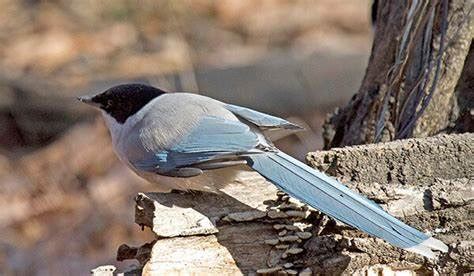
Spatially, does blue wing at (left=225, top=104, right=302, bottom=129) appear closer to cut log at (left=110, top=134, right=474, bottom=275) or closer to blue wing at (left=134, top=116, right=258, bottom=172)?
blue wing at (left=134, top=116, right=258, bottom=172)

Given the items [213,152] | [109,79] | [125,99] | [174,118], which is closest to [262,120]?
[213,152]

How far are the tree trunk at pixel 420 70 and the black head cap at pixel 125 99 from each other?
785 mm

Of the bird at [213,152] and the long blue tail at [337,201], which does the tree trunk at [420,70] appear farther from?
the long blue tail at [337,201]

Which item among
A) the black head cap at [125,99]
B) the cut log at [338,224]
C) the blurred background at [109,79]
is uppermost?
the black head cap at [125,99]

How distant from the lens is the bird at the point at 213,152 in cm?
294

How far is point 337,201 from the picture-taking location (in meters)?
2.93

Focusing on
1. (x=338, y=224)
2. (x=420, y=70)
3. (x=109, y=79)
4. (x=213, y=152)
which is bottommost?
(x=109, y=79)

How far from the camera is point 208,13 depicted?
8727mm

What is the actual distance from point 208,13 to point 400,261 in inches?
237

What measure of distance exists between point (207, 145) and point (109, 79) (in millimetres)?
4171

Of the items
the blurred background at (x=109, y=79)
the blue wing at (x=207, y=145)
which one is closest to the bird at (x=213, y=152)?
the blue wing at (x=207, y=145)

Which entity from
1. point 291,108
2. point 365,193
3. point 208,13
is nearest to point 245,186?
point 365,193

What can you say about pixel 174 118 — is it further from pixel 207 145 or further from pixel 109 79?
pixel 109 79

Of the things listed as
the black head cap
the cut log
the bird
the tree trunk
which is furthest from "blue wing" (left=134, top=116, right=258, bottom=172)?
the tree trunk
